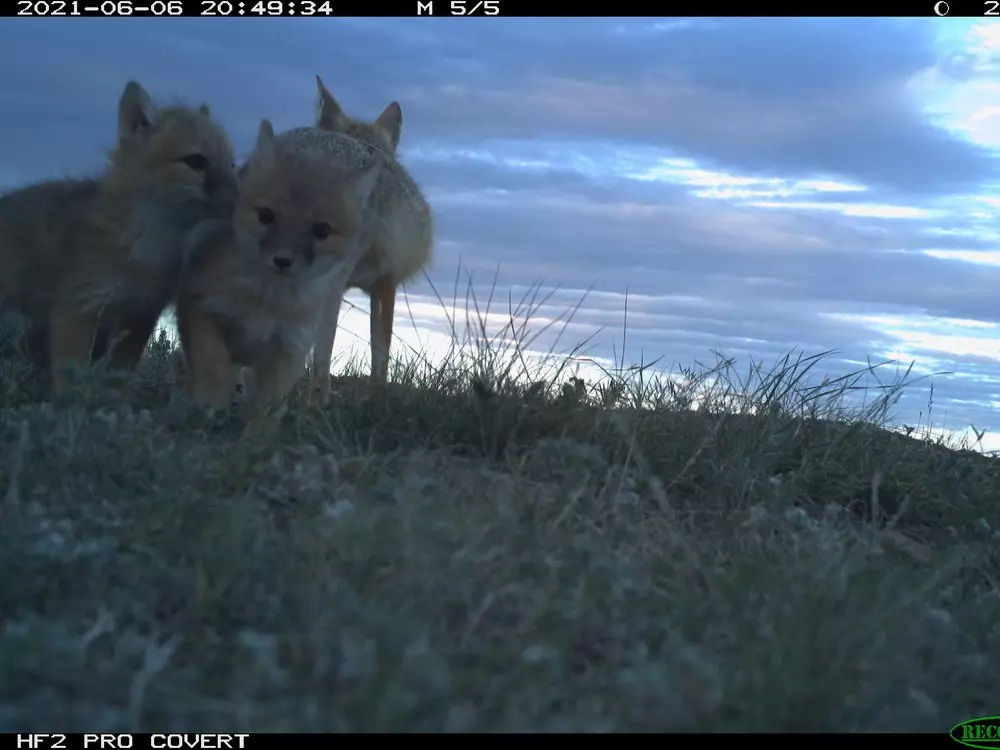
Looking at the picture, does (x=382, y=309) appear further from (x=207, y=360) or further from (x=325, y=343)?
(x=207, y=360)

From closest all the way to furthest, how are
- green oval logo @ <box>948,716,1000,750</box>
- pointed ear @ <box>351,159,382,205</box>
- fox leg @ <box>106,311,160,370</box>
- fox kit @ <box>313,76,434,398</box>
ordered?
1. green oval logo @ <box>948,716,1000,750</box>
2. pointed ear @ <box>351,159,382,205</box>
3. fox leg @ <box>106,311,160,370</box>
4. fox kit @ <box>313,76,434,398</box>

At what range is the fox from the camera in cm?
486

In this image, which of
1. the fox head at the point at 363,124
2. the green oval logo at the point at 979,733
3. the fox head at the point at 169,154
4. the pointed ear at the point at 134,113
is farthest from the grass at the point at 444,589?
the fox head at the point at 363,124

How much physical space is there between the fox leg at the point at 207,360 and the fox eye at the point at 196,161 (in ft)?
2.58

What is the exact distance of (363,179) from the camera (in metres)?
4.70

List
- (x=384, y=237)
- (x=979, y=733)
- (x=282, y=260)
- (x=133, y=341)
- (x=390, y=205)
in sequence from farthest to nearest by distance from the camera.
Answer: (x=390, y=205) < (x=384, y=237) < (x=133, y=341) < (x=282, y=260) < (x=979, y=733)

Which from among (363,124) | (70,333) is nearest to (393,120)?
(363,124)

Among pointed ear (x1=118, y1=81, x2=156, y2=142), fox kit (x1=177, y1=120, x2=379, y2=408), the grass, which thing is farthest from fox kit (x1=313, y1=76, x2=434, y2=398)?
the grass

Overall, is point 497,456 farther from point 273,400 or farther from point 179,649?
point 179,649

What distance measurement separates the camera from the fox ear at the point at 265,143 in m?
A: 4.50

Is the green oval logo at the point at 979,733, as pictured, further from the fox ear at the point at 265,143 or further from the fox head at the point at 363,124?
the fox head at the point at 363,124

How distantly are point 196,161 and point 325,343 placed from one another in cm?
115

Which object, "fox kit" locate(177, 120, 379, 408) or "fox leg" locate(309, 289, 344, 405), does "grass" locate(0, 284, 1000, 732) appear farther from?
"fox leg" locate(309, 289, 344, 405)
